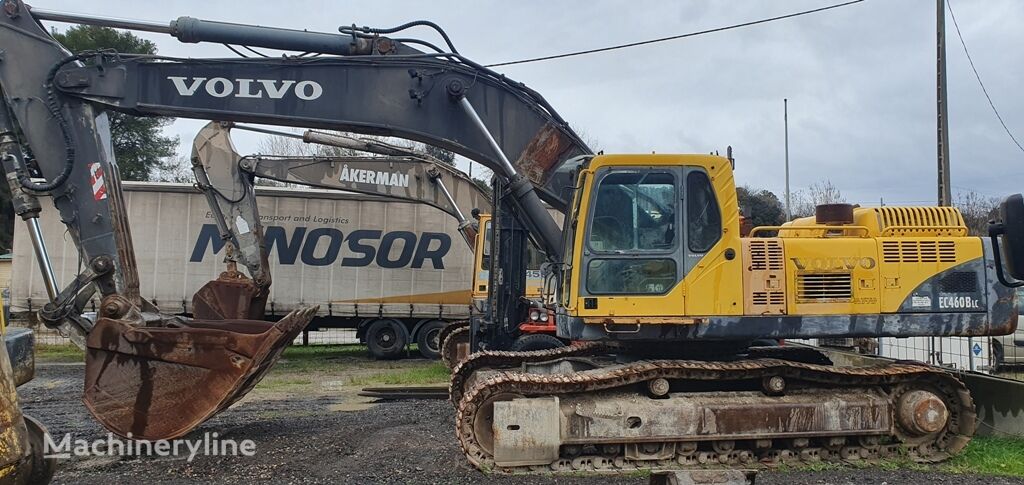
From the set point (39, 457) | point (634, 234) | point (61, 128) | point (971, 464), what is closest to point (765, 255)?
point (634, 234)

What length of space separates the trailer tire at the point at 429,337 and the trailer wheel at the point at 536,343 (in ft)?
22.5

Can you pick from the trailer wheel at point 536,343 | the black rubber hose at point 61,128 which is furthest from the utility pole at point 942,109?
the black rubber hose at point 61,128

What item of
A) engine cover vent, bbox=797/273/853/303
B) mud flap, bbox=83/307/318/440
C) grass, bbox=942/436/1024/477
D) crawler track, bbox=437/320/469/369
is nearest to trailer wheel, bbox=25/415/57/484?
mud flap, bbox=83/307/318/440

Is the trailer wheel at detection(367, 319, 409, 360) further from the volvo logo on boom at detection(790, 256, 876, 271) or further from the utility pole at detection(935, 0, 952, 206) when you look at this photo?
the volvo logo on boom at detection(790, 256, 876, 271)

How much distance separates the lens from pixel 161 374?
643cm

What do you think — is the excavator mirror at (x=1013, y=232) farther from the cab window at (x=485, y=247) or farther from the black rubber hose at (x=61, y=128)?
the cab window at (x=485, y=247)

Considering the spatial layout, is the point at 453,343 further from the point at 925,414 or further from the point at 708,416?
the point at 925,414

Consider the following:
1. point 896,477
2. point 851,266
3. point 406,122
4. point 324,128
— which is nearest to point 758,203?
point 851,266

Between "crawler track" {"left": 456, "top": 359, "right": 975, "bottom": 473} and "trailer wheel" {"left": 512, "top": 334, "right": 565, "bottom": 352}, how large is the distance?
11.5ft

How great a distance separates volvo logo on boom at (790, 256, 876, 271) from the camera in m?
5.87

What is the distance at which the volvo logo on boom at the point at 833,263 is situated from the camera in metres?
5.87

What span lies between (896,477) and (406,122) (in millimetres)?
5111

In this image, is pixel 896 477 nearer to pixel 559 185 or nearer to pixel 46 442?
pixel 559 185

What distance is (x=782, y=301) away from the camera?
5.81 meters
